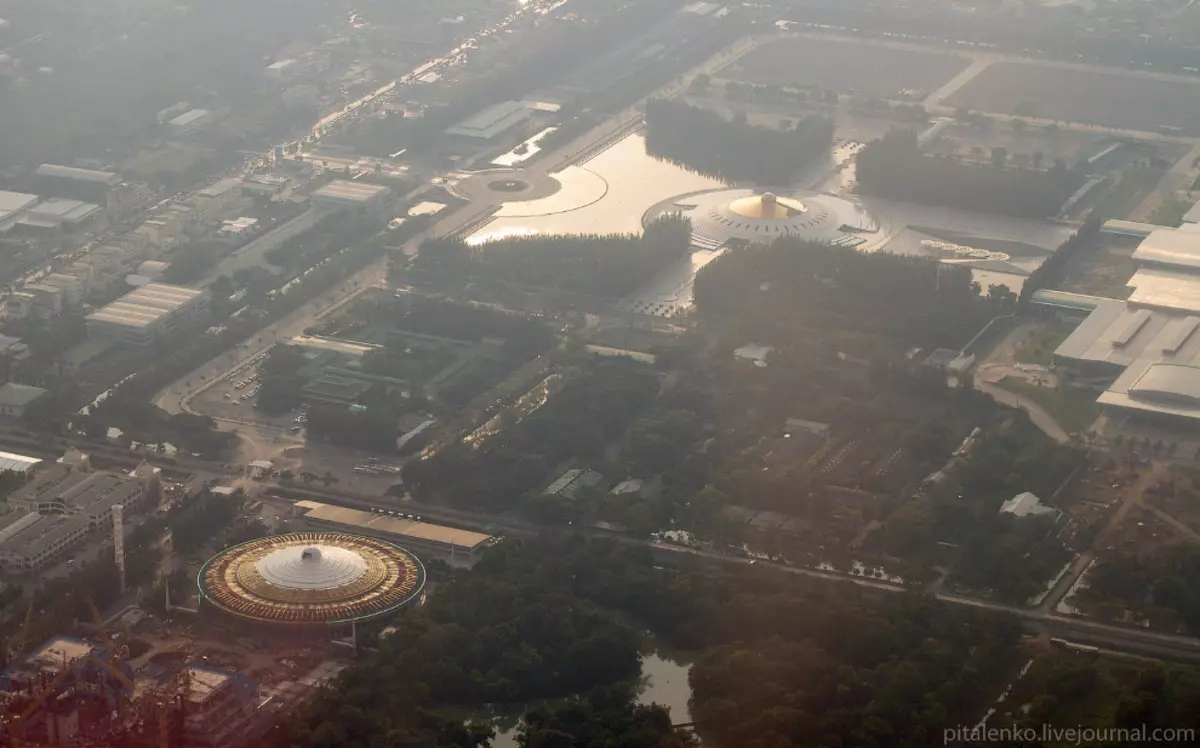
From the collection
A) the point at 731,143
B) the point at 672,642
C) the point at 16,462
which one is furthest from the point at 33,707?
the point at 731,143

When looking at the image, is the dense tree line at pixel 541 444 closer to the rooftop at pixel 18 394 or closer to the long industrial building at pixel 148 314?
the rooftop at pixel 18 394

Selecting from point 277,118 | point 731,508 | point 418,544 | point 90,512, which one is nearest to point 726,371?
point 731,508

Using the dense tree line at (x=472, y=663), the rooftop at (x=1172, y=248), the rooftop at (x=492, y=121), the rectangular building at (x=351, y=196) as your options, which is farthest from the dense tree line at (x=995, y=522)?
the rooftop at (x=492, y=121)

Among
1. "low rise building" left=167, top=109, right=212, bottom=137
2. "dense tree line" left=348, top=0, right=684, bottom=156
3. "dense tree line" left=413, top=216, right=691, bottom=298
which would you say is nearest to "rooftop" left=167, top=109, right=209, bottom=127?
"low rise building" left=167, top=109, right=212, bottom=137

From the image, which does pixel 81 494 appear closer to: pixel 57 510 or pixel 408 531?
pixel 57 510

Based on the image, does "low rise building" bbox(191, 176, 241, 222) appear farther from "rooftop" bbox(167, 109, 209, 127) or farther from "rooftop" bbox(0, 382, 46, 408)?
"rooftop" bbox(0, 382, 46, 408)
